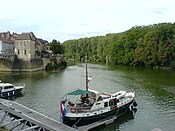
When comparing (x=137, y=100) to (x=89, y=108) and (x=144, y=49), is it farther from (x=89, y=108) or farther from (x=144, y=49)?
(x=144, y=49)

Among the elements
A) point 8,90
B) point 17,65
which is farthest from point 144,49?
point 8,90

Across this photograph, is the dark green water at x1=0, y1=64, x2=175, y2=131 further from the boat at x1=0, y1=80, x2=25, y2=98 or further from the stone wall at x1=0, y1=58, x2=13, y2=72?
the stone wall at x1=0, y1=58, x2=13, y2=72

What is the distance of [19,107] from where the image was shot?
30.0 metres

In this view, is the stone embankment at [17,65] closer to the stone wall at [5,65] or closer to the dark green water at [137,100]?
the stone wall at [5,65]

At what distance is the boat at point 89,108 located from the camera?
93.8 feet

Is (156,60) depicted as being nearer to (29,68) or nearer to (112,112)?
(29,68)

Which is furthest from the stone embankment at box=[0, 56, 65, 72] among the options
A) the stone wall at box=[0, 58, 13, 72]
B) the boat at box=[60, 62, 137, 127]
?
the boat at box=[60, 62, 137, 127]

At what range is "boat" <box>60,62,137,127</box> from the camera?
93.8 ft

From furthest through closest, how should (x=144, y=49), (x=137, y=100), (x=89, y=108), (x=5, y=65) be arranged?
(x=144, y=49)
(x=5, y=65)
(x=137, y=100)
(x=89, y=108)

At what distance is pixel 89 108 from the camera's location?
97.2ft

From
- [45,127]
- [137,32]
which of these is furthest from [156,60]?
[45,127]

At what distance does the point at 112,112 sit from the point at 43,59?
55.9 metres

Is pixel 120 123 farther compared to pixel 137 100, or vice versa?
pixel 137 100

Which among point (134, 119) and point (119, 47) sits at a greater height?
point (119, 47)
